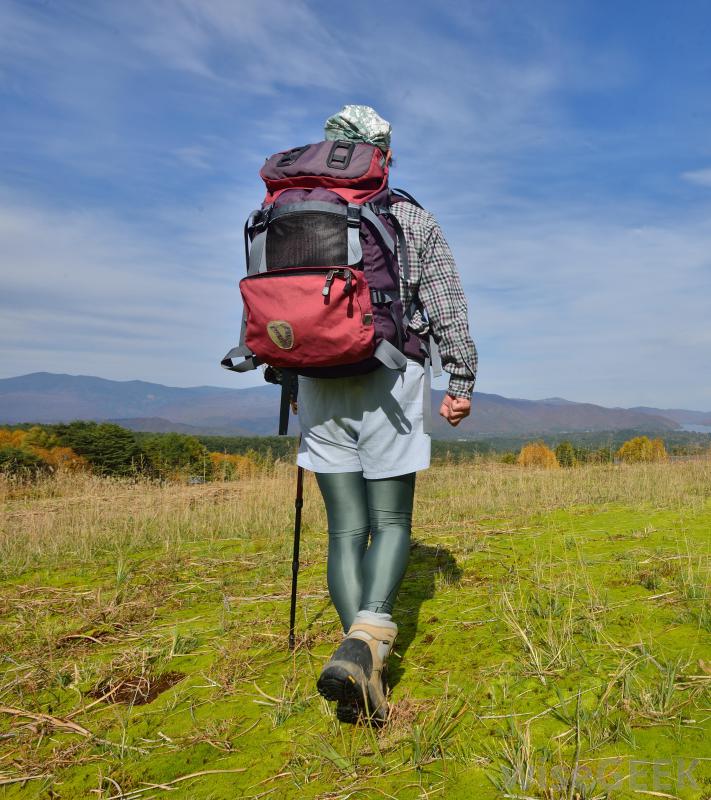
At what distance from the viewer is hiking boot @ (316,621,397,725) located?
5.85 feet

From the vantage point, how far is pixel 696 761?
152cm

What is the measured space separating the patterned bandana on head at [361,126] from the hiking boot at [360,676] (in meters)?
2.01

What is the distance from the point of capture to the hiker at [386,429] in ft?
7.41

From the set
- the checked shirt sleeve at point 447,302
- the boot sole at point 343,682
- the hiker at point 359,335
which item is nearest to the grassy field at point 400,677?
the boot sole at point 343,682

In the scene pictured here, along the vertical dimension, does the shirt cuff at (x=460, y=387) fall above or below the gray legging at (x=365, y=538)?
above

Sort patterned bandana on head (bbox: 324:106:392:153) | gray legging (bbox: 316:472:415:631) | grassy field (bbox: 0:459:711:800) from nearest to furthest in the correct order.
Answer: grassy field (bbox: 0:459:711:800)
gray legging (bbox: 316:472:415:631)
patterned bandana on head (bbox: 324:106:392:153)

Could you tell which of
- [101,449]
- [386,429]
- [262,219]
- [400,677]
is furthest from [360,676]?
[101,449]

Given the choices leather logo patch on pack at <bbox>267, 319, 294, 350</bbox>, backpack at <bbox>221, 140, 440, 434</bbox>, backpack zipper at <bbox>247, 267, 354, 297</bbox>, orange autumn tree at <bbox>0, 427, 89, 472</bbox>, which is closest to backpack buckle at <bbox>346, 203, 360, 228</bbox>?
backpack at <bbox>221, 140, 440, 434</bbox>

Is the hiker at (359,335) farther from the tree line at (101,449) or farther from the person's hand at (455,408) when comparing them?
the tree line at (101,449)

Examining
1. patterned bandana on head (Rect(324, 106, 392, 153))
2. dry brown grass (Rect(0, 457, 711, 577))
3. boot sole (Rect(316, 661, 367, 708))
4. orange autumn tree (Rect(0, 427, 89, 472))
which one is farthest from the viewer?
orange autumn tree (Rect(0, 427, 89, 472))

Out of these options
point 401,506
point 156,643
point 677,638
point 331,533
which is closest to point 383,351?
point 401,506

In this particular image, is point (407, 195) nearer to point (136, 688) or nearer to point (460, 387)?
point (460, 387)

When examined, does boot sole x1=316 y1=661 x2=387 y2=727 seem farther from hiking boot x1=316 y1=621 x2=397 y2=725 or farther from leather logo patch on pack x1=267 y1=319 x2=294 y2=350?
leather logo patch on pack x1=267 y1=319 x2=294 y2=350

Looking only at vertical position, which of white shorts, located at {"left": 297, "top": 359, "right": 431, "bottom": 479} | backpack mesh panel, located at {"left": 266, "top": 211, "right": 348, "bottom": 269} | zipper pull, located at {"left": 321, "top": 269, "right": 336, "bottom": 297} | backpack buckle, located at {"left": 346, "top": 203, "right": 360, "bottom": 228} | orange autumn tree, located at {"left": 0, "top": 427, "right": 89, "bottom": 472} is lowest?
orange autumn tree, located at {"left": 0, "top": 427, "right": 89, "bottom": 472}
